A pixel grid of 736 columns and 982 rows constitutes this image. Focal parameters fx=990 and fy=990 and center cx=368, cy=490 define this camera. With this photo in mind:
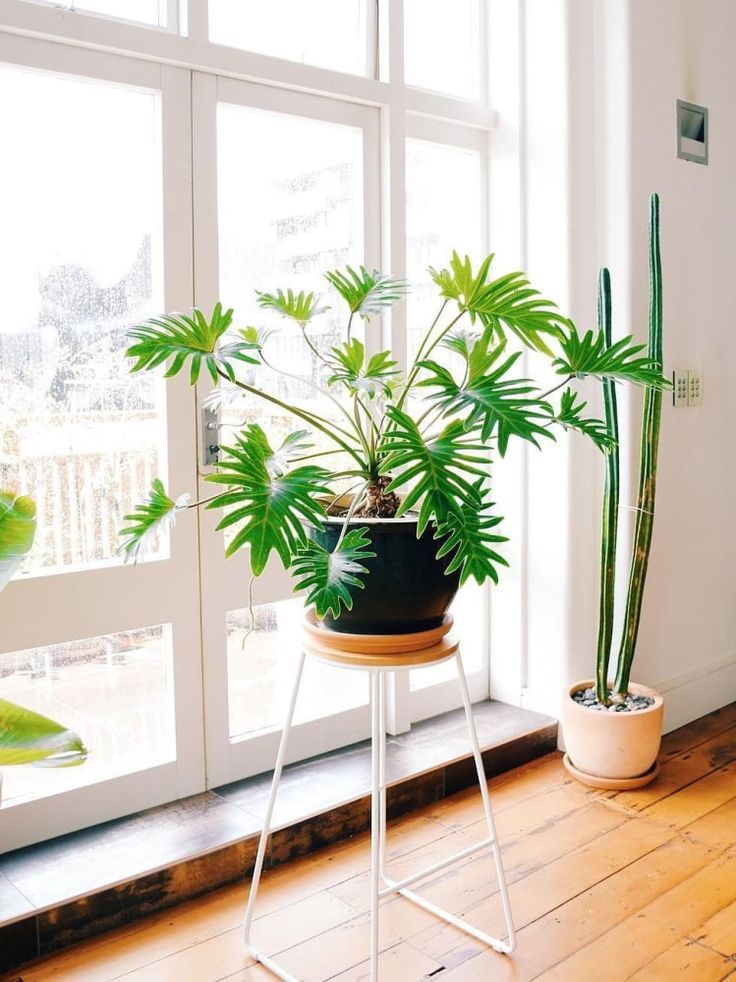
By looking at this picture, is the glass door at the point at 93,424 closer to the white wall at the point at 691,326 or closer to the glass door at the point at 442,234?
the glass door at the point at 442,234

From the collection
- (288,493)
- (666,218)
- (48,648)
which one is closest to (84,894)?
Result: (48,648)

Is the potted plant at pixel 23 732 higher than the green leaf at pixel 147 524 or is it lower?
lower

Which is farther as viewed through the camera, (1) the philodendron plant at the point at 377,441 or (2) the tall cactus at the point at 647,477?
(2) the tall cactus at the point at 647,477

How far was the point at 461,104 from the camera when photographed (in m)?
3.10

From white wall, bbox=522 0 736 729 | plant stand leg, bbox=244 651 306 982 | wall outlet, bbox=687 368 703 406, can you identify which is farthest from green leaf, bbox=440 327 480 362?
wall outlet, bbox=687 368 703 406

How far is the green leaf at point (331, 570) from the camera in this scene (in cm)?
163

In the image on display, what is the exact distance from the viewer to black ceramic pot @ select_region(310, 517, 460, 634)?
1.73 metres

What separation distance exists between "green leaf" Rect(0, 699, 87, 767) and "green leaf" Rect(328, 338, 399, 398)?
769mm

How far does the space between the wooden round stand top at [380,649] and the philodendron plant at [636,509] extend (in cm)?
119

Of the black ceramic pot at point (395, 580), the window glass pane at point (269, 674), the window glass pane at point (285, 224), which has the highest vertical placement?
the window glass pane at point (285, 224)


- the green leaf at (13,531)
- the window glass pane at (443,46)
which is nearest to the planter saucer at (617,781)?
the green leaf at (13,531)

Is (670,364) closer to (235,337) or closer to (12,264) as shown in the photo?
(235,337)

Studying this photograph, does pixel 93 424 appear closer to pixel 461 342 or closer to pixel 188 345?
pixel 188 345

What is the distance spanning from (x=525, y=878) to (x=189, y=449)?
4.38 feet
